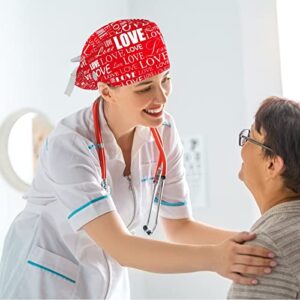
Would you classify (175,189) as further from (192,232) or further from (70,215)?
(70,215)

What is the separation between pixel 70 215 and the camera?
1.42m

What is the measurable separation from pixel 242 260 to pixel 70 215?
17.5 inches

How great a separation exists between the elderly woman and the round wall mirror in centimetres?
106

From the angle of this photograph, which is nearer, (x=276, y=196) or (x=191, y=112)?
(x=276, y=196)

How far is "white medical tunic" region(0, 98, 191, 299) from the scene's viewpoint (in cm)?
144

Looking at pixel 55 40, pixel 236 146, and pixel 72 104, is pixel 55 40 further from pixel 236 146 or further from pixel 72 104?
pixel 236 146

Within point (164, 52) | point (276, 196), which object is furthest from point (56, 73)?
point (276, 196)

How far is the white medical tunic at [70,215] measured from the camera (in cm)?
144

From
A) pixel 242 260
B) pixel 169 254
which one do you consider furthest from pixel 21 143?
pixel 242 260

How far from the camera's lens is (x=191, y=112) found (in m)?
2.75

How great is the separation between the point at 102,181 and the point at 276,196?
1.42ft

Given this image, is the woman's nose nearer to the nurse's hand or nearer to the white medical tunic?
the white medical tunic

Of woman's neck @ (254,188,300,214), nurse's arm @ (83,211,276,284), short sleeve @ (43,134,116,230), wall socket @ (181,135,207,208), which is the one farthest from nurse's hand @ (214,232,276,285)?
wall socket @ (181,135,207,208)

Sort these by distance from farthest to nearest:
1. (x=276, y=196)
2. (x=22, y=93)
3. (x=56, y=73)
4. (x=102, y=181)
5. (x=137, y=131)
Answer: (x=56, y=73)
(x=22, y=93)
(x=137, y=131)
(x=102, y=181)
(x=276, y=196)
